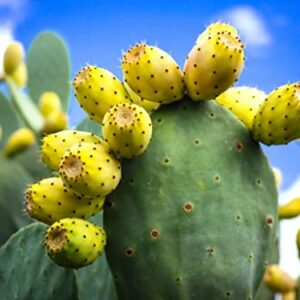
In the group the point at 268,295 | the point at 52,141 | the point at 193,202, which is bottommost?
the point at 268,295

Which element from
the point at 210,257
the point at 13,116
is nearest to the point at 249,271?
the point at 210,257

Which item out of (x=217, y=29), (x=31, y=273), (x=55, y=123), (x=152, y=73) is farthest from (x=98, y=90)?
(x=55, y=123)

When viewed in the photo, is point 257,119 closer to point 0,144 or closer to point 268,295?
point 268,295

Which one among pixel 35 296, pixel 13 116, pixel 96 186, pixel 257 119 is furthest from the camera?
pixel 13 116

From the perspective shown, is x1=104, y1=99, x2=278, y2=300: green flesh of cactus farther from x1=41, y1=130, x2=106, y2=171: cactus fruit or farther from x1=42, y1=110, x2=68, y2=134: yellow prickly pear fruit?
x1=42, y1=110, x2=68, y2=134: yellow prickly pear fruit

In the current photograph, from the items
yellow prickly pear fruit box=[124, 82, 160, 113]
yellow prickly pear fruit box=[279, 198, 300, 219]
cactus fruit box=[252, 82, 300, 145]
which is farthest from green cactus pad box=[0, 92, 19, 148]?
cactus fruit box=[252, 82, 300, 145]

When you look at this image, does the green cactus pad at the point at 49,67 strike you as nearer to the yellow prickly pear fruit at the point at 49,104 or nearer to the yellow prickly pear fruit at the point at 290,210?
→ the yellow prickly pear fruit at the point at 49,104
